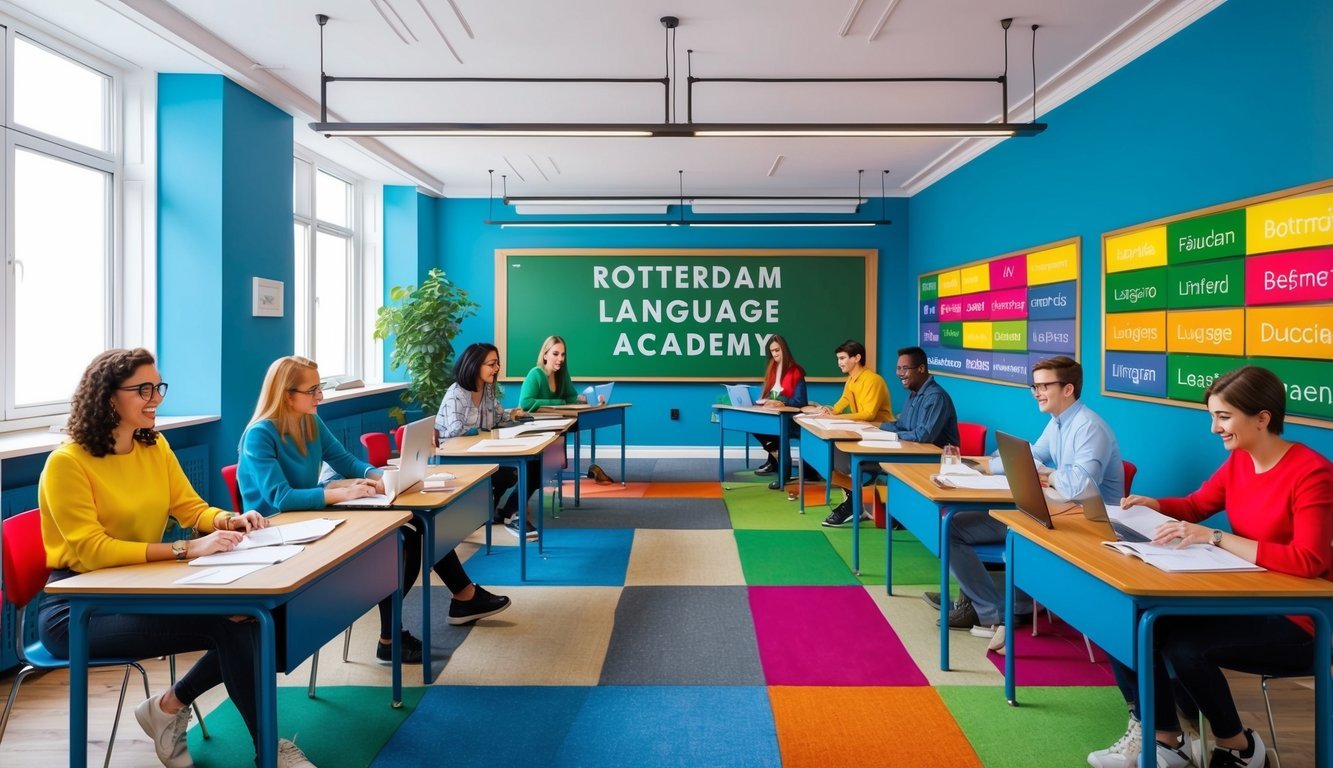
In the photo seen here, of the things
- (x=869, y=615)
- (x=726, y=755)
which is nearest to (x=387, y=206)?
(x=869, y=615)

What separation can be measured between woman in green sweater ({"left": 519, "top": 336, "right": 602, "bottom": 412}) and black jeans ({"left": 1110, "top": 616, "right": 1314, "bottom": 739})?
5032mm

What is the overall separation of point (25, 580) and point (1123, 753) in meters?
3.32

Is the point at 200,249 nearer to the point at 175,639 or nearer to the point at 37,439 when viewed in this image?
the point at 37,439

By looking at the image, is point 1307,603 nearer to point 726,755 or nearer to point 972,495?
point 972,495

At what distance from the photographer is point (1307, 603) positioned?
2.03 metres

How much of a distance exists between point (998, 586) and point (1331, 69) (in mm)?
2619

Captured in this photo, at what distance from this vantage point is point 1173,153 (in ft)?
13.9

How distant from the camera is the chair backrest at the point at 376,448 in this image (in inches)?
177

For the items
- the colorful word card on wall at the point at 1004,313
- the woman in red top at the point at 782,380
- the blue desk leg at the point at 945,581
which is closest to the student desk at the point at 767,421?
the woman in red top at the point at 782,380

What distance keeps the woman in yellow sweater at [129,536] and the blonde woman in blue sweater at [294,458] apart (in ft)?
1.34

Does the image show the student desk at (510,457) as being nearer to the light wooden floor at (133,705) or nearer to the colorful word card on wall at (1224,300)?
the light wooden floor at (133,705)

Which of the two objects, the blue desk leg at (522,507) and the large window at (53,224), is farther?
the blue desk leg at (522,507)

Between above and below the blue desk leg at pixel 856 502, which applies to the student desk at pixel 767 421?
above

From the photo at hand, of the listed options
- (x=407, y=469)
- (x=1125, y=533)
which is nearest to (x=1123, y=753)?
(x=1125, y=533)
